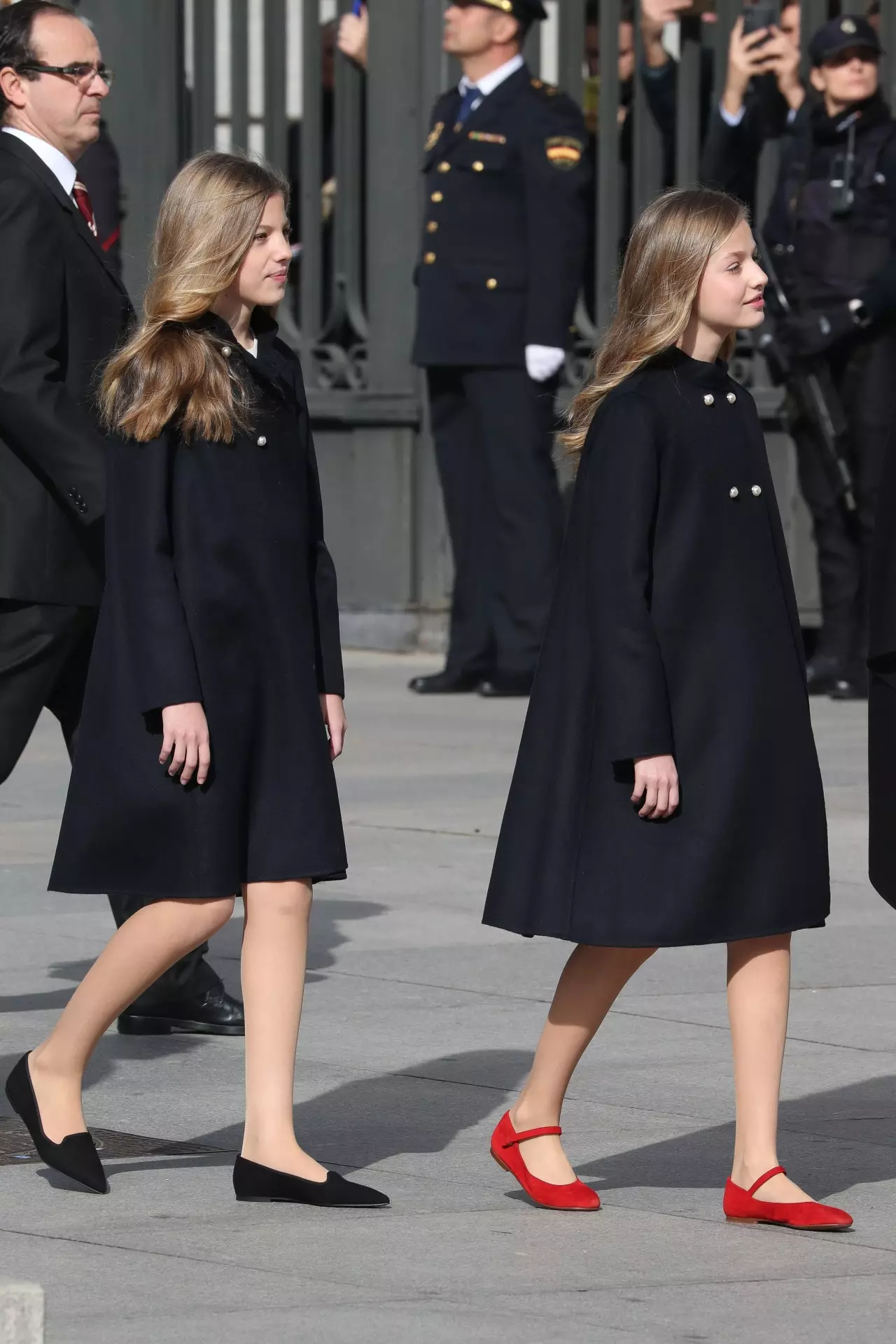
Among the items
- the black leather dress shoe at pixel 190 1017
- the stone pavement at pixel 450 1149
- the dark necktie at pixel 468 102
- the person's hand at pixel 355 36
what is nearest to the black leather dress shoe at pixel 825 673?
the dark necktie at pixel 468 102

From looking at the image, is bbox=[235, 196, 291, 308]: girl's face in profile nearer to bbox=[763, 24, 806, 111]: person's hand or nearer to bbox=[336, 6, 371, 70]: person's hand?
bbox=[763, 24, 806, 111]: person's hand

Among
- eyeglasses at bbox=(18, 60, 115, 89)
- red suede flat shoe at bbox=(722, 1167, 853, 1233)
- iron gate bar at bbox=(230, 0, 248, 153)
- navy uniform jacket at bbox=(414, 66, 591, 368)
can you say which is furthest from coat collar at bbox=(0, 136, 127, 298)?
iron gate bar at bbox=(230, 0, 248, 153)

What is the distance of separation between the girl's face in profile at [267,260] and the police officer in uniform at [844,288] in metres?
6.14

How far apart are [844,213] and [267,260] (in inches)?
248

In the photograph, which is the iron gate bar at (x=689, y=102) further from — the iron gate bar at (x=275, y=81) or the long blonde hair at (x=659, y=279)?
the long blonde hair at (x=659, y=279)

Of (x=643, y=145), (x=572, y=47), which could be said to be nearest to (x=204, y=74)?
(x=572, y=47)

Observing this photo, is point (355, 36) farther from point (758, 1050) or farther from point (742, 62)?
point (758, 1050)

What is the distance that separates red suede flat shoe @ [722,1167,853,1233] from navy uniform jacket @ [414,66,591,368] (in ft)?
22.2

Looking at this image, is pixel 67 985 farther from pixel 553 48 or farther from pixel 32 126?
pixel 553 48

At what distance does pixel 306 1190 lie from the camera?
4383 mm

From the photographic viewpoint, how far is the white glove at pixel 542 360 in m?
10.8

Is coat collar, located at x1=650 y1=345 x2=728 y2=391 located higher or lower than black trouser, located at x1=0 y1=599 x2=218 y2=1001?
higher

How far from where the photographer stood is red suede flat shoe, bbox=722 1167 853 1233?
169 inches

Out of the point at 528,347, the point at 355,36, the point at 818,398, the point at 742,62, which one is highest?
the point at 742,62
